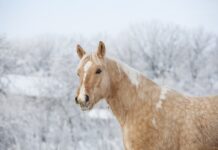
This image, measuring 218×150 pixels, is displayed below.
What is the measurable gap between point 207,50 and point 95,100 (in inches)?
1988

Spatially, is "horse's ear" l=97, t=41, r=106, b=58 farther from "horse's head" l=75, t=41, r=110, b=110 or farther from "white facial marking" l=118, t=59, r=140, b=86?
"white facial marking" l=118, t=59, r=140, b=86

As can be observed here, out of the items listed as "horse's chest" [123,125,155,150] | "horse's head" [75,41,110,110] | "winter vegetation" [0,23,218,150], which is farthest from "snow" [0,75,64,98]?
"horse's chest" [123,125,155,150]

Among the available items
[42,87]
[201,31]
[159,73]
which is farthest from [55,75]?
[201,31]

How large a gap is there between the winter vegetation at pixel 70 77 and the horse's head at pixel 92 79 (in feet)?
86.0

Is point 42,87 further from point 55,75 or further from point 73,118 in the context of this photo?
point 73,118

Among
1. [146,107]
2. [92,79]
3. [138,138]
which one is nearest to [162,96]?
[146,107]

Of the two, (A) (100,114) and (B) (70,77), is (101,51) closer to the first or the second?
(A) (100,114)

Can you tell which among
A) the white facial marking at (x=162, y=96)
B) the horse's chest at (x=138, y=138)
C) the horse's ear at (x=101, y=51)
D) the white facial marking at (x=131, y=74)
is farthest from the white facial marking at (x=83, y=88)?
the white facial marking at (x=162, y=96)

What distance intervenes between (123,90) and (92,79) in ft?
2.02

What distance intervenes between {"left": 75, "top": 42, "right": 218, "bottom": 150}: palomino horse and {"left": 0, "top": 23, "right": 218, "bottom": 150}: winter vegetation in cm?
2593

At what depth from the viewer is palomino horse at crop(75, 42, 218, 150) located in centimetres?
630

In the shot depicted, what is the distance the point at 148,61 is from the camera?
183 ft

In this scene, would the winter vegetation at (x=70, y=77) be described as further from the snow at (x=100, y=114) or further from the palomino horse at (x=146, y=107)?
the palomino horse at (x=146, y=107)

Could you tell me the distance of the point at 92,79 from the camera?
6312mm
